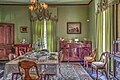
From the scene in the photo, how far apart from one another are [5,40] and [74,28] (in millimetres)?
3736

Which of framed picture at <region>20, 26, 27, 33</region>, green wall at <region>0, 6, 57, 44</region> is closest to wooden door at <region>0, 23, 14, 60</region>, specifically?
green wall at <region>0, 6, 57, 44</region>

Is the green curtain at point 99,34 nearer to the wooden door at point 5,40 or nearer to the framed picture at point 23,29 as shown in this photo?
the framed picture at point 23,29

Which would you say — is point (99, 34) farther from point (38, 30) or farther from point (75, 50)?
point (38, 30)

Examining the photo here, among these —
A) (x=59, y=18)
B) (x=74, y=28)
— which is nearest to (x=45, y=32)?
(x=59, y=18)

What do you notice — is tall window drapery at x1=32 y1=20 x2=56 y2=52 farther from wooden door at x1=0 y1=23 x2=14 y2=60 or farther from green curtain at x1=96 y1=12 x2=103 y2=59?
green curtain at x1=96 y1=12 x2=103 y2=59

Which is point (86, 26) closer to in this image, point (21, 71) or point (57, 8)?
point (57, 8)

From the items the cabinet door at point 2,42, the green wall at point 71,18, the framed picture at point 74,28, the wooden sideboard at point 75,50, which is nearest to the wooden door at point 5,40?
the cabinet door at point 2,42

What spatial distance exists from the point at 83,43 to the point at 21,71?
6.32 m

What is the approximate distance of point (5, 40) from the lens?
37.5 feet

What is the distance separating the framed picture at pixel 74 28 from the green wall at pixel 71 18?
165mm

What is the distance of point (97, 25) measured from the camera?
9.08m

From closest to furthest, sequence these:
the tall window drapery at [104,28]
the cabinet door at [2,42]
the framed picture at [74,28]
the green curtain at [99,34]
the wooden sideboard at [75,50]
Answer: the tall window drapery at [104,28]
the green curtain at [99,34]
the wooden sideboard at [75,50]
the cabinet door at [2,42]
the framed picture at [74,28]

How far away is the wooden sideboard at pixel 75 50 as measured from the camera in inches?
424

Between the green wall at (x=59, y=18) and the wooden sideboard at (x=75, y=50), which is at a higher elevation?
the green wall at (x=59, y=18)
